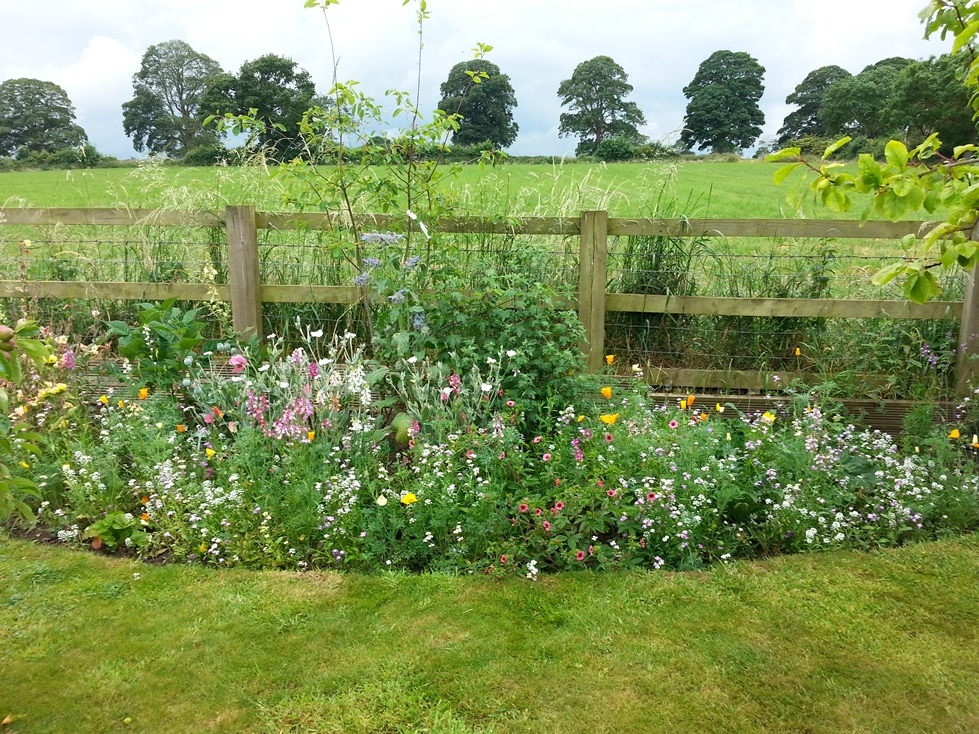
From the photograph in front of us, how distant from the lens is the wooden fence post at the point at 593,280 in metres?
5.06

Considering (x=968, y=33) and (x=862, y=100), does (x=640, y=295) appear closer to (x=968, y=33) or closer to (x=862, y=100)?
(x=968, y=33)

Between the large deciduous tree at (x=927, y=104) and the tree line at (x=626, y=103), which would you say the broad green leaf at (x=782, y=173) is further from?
the large deciduous tree at (x=927, y=104)

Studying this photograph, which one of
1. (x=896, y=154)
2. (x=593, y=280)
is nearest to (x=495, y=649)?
(x=896, y=154)

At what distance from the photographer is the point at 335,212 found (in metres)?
5.36

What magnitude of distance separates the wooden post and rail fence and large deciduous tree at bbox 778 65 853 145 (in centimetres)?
4420

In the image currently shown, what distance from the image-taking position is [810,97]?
4581 centimetres

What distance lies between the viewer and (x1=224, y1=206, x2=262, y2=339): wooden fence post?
5305mm

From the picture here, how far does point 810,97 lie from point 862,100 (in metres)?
6.49

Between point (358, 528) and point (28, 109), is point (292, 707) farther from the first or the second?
point (28, 109)

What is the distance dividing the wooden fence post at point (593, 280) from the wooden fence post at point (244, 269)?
2.45 meters

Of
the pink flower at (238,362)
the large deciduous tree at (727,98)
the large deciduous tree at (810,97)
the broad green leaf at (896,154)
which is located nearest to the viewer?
the broad green leaf at (896,154)

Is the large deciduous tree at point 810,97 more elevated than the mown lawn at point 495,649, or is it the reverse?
the large deciduous tree at point 810,97

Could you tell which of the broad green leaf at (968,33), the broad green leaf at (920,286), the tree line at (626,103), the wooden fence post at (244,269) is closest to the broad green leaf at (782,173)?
the broad green leaf at (920,286)

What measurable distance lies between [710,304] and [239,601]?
3.75 metres
